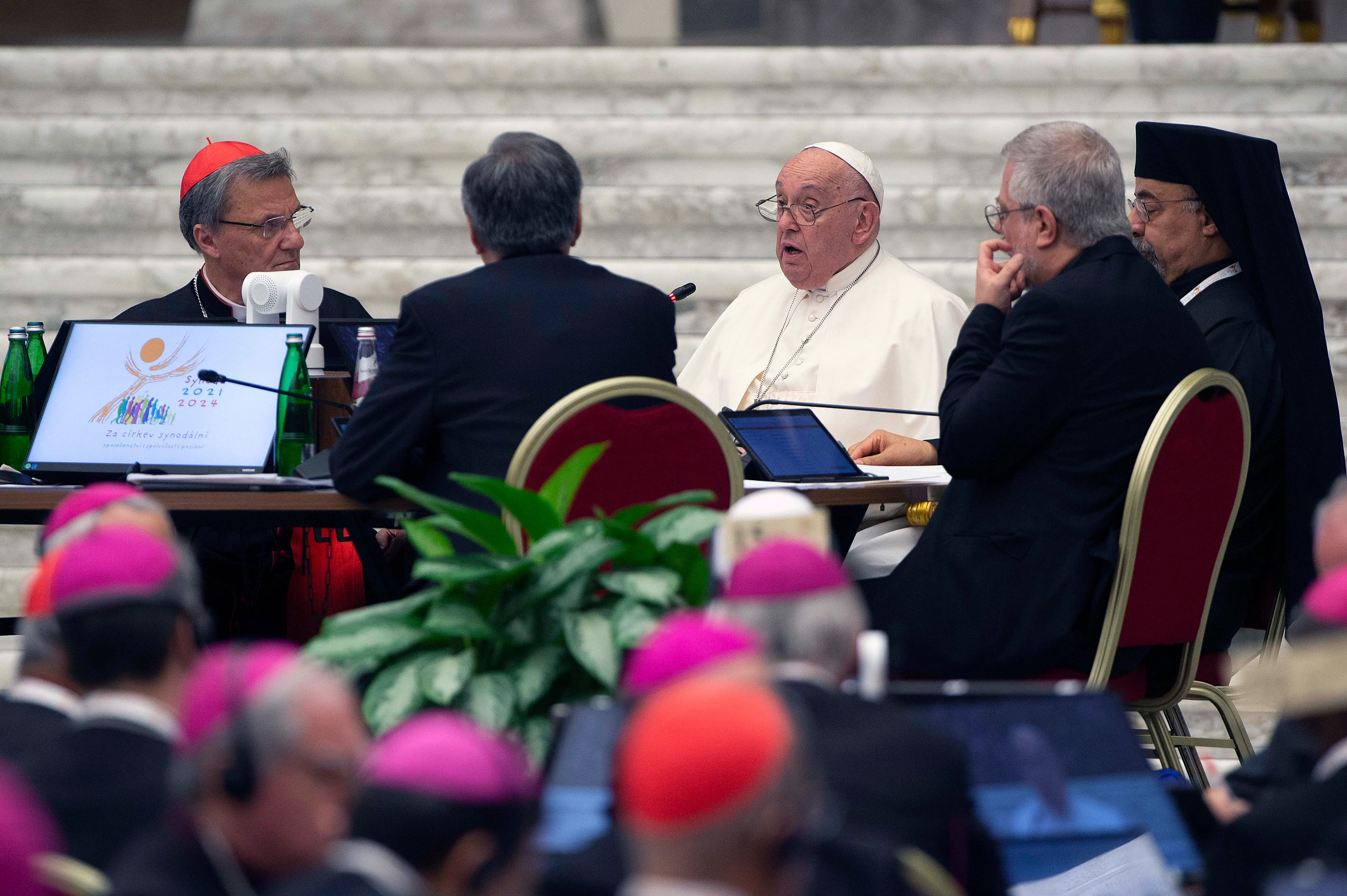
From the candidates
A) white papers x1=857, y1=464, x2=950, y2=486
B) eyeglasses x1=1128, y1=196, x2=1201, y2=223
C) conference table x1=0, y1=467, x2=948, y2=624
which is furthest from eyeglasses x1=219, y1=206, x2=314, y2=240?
eyeglasses x1=1128, y1=196, x2=1201, y2=223

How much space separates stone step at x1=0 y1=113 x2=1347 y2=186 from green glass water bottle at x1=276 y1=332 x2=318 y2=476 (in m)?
3.85

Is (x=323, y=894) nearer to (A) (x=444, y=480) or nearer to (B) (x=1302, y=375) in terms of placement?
(A) (x=444, y=480)

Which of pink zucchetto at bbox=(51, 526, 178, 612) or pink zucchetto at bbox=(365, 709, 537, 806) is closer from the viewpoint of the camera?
pink zucchetto at bbox=(365, 709, 537, 806)

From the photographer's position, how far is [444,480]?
3137 mm

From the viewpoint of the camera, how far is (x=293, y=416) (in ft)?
10.9

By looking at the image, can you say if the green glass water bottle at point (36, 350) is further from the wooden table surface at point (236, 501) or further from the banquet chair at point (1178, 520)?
the banquet chair at point (1178, 520)

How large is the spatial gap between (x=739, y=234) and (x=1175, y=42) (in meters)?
2.81

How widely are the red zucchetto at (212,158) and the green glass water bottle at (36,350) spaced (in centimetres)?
104

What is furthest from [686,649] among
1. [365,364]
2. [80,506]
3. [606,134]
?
[606,134]

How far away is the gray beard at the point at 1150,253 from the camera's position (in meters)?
3.96

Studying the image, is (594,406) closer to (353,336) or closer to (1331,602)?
(353,336)

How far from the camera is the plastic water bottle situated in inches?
135

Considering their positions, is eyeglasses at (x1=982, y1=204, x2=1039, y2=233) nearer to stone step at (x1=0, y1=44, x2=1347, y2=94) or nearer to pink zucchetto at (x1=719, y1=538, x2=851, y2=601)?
pink zucchetto at (x1=719, y1=538, x2=851, y2=601)

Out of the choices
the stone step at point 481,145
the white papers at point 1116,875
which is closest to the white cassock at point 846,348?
the stone step at point 481,145
